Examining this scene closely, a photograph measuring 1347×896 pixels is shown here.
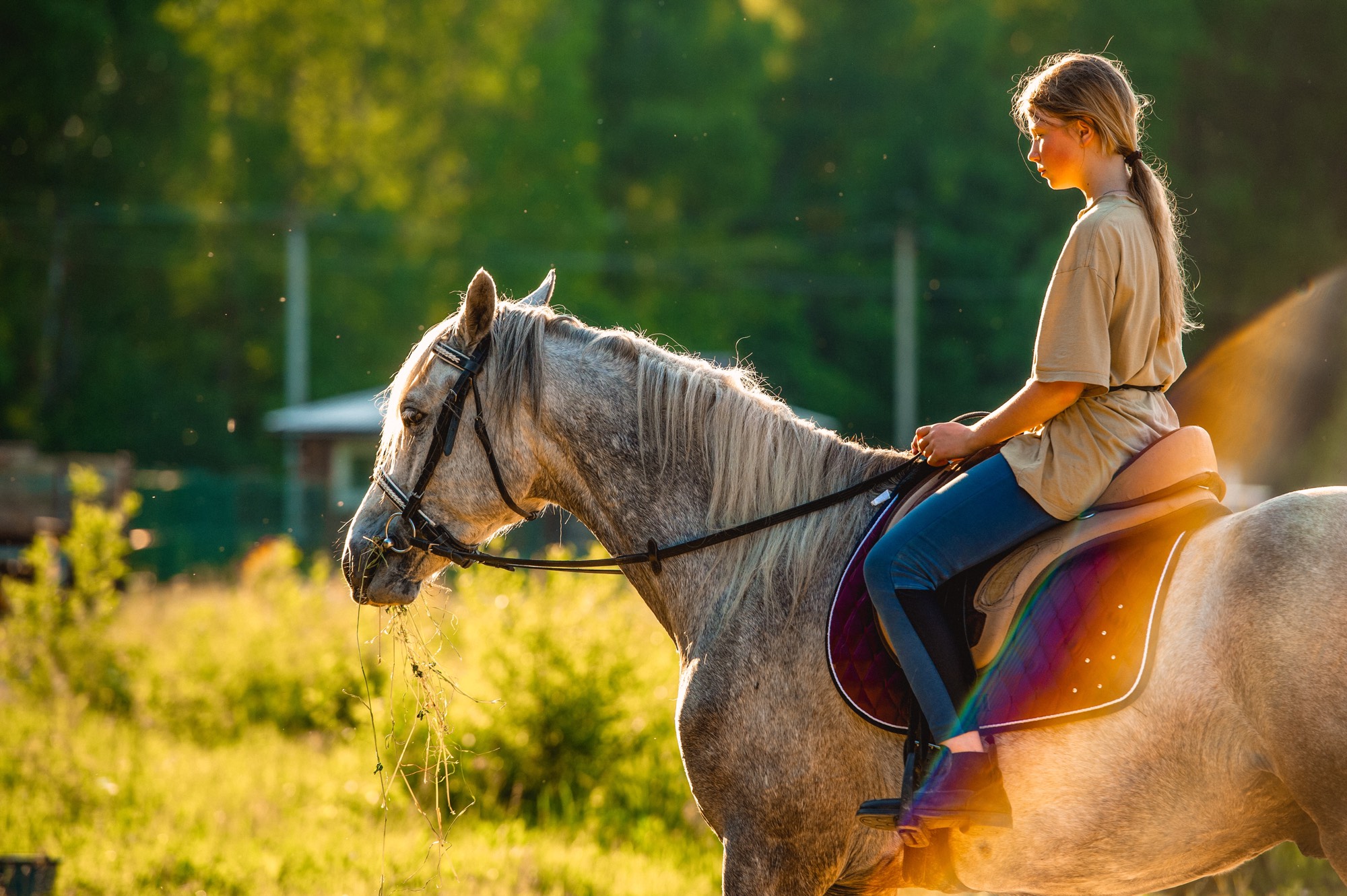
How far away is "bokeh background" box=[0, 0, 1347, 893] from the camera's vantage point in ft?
91.3

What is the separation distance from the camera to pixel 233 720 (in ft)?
28.9

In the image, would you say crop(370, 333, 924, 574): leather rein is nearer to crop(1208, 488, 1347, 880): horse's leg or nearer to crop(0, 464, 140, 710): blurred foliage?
crop(1208, 488, 1347, 880): horse's leg

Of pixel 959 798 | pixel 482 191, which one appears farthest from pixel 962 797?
pixel 482 191

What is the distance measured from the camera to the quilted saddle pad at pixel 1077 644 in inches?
113

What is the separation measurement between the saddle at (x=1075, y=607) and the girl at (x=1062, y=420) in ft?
0.21

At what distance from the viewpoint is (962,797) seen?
2.89m

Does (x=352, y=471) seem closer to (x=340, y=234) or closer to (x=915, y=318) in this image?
(x=340, y=234)

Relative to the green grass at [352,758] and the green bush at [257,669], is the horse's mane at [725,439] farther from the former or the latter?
the green bush at [257,669]

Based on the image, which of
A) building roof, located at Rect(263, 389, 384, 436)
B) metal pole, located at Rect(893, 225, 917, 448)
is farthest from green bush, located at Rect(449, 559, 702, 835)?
metal pole, located at Rect(893, 225, 917, 448)

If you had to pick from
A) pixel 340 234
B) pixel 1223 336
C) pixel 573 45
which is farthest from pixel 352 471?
pixel 1223 336

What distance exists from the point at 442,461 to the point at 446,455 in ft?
0.10

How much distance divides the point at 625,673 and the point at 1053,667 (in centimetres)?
437

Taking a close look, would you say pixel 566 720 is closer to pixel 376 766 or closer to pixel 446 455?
pixel 376 766

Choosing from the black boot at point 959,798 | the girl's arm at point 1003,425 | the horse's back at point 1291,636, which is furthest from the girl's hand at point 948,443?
the black boot at point 959,798
